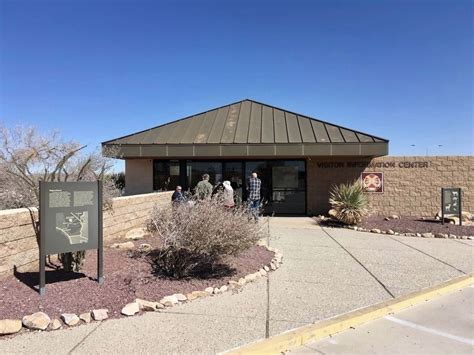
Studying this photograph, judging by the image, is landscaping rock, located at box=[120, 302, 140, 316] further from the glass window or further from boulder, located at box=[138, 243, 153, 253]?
the glass window

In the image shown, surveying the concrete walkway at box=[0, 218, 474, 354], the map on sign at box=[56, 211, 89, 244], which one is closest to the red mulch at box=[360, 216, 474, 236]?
the concrete walkway at box=[0, 218, 474, 354]

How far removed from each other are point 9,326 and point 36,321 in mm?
272

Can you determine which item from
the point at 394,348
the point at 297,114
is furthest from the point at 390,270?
the point at 297,114

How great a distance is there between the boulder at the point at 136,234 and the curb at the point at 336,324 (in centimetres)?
566

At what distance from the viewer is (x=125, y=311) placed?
520cm

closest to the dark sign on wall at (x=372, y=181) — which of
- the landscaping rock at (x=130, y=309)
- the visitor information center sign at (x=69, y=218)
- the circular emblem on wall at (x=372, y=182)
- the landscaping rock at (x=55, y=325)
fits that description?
the circular emblem on wall at (x=372, y=182)

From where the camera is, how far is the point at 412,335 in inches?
196

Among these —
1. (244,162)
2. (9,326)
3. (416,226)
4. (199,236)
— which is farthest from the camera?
(244,162)

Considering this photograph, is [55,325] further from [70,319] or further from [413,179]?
[413,179]

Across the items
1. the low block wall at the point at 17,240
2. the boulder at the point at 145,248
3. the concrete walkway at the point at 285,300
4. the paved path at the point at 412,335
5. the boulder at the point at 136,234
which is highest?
the low block wall at the point at 17,240

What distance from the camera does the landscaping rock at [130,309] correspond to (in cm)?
519

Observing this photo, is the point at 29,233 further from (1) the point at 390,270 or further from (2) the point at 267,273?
(1) the point at 390,270

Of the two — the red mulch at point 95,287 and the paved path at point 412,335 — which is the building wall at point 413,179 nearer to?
the red mulch at point 95,287

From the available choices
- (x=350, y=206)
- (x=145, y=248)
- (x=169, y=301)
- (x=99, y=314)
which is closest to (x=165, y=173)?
(x=350, y=206)
